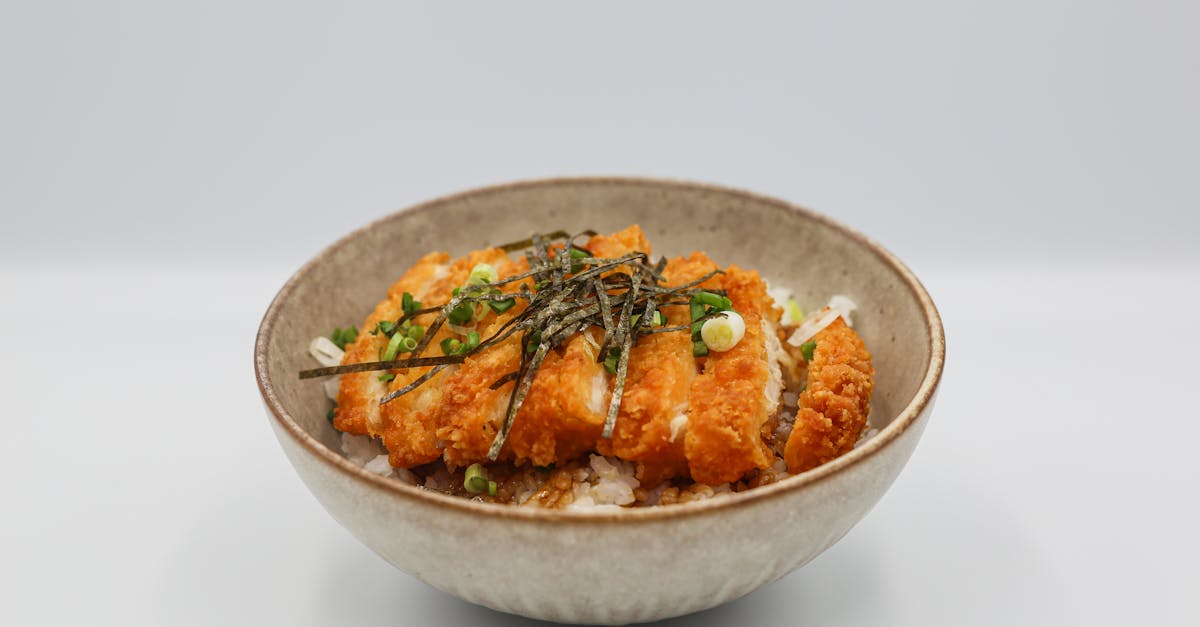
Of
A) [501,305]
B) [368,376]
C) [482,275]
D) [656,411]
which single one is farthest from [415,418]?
[656,411]

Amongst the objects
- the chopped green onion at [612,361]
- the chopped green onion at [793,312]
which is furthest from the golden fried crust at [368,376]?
the chopped green onion at [793,312]

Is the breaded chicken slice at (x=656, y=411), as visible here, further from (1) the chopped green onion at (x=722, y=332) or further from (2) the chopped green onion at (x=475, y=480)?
(2) the chopped green onion at (x=475, y=480)

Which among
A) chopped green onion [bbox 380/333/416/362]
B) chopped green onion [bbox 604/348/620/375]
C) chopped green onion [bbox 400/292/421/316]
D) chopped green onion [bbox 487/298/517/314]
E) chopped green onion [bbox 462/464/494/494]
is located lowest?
chopped green onion [bbox 462/464/494/494]

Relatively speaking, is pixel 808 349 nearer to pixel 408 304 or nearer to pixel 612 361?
pixel 612 361

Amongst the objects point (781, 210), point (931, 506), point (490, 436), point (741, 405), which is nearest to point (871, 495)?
point (741, 405)

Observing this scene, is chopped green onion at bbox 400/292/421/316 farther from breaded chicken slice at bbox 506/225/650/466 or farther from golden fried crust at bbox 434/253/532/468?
breaded chicken slice at bbox 506/225/650/466

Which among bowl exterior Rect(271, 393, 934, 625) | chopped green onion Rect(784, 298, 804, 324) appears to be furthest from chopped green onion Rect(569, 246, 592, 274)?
bowl exterior Rect(271, 393, 934, 625)

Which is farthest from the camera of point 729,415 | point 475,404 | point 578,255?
point 578,255
